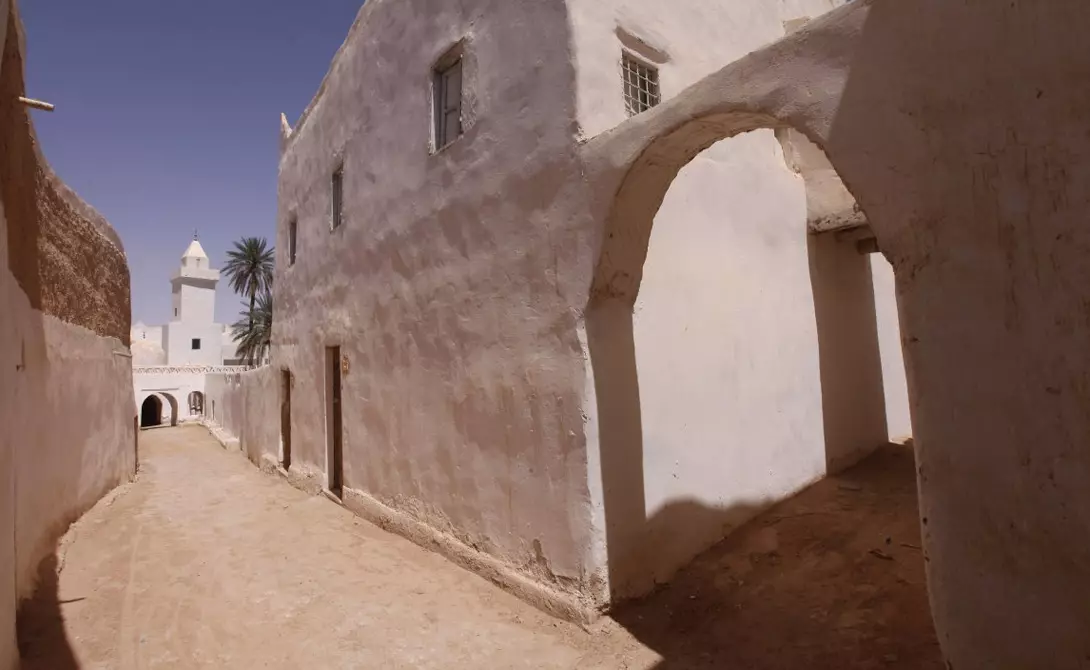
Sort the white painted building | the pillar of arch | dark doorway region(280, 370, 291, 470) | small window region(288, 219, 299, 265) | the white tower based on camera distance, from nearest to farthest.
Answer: the pillar of arch
small window region(288, 219, 299, 265)
dark doorway region(280, 370, 291, 470)
the white painted building
the white tower

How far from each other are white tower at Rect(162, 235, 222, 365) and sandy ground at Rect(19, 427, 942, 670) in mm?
35407

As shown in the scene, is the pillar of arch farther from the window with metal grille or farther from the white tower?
the white tower

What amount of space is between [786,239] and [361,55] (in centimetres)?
670

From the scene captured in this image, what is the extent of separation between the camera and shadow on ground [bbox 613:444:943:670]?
371cm

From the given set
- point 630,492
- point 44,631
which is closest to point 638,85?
point 630,492

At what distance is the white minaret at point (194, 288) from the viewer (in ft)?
124

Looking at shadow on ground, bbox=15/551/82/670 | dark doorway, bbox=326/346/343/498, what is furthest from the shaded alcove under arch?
dark doorway, bbox=326/346/343/498

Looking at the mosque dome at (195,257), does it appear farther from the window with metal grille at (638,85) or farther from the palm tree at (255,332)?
the window with metal grille at (638,85)

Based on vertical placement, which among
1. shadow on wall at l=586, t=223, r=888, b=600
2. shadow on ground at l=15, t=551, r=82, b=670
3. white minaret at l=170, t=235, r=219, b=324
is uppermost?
white minaret at l=170, t=235, r=219, b=324

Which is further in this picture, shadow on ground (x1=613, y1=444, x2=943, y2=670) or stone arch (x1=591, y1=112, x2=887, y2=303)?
stone arch (x1=591, y1=112, x2=887, y2=303)

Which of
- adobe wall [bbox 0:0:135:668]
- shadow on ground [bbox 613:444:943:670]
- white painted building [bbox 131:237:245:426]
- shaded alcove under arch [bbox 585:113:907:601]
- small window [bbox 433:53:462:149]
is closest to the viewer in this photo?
adobe wall [bbox 0:0:135:668]

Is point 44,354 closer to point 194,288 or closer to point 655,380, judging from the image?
point 655,380

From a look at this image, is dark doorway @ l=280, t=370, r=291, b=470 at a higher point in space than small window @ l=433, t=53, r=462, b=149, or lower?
lower

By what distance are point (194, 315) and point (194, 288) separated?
6.33 feet
